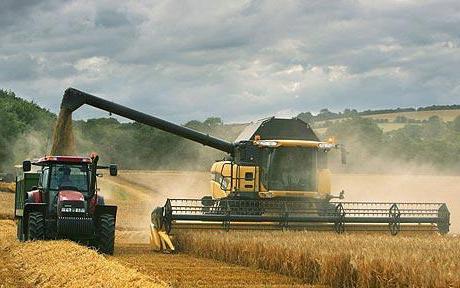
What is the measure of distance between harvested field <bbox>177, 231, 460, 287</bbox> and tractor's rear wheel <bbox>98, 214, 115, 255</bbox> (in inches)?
67.8

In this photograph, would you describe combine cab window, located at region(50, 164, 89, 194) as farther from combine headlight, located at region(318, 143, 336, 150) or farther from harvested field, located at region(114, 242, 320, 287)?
combine headlight, located at region(318, 143, 336, 150)

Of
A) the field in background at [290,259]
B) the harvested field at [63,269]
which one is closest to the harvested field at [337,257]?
the field in background at [290,259]

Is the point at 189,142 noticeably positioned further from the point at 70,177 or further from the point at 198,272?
the point at 198,272

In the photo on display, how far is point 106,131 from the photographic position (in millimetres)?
82562

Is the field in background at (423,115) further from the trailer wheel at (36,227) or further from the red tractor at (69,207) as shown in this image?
the trailer wheel at (36,227)

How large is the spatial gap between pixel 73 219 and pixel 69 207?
0.28m

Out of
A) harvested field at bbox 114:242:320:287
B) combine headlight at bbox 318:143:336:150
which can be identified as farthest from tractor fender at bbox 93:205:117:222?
combine headlight at bbox 318:143:336:150

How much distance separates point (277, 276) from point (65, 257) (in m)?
3.65

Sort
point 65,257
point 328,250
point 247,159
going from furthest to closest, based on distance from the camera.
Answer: point 247,159
point 65,257
point 328,250

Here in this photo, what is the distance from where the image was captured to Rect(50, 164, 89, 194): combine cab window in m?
18.7

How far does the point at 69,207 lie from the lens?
17750 mm

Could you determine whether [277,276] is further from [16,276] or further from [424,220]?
[424,220]

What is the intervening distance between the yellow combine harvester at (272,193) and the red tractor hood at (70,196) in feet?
6.89

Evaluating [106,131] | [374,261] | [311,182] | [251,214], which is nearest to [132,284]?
[374,261]
